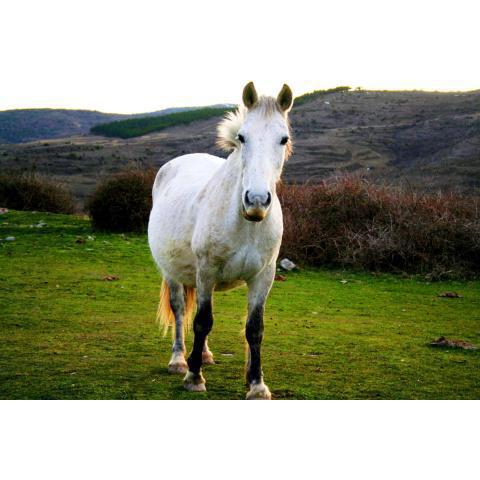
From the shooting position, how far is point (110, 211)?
51.0 feet

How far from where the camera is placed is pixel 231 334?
7.48m

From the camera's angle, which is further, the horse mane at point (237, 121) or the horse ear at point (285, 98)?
the horse ear at point (285, 98)

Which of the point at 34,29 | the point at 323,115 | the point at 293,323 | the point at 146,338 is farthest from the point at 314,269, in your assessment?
the point at 323,115

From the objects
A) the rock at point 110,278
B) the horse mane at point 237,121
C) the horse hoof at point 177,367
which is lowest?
the rock at point 110,278

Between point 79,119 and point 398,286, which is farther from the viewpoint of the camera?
point 79,119

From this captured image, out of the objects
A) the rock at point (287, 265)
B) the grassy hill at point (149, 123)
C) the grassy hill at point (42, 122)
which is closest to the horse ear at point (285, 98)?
the rock at point (287, 265)

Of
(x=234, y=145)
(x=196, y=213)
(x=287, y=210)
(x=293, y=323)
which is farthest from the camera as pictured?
(x=287, y=210)

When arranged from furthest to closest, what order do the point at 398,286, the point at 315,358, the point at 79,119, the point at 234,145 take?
1. the point at 79,119
2. the point at 398,286
3. the point at 315,358
4. the point at 234,145

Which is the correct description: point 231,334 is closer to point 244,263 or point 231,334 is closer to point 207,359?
point 207,359

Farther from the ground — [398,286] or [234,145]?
[234,145]

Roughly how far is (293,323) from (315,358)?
72.8 inches

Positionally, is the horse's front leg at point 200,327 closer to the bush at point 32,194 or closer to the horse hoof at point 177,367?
the horse hoof at point 177,367

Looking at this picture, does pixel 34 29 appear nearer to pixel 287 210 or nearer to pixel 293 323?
pixel 293 323

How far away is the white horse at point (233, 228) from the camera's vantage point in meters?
4.27
